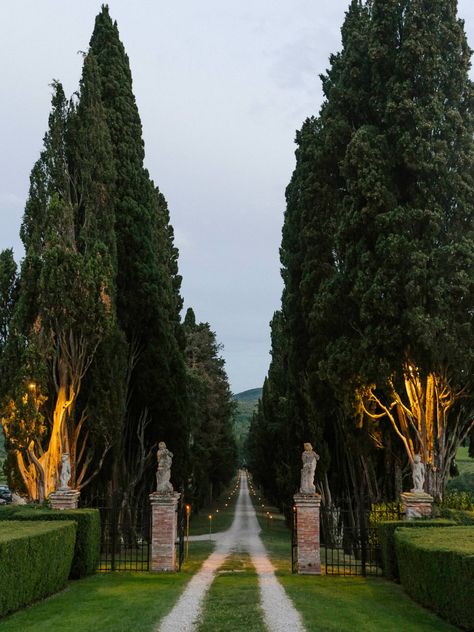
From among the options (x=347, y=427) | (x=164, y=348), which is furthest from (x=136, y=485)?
(x=347, y=427)

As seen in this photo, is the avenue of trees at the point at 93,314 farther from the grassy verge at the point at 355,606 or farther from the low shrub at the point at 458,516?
the low shrub at the point at 458,516

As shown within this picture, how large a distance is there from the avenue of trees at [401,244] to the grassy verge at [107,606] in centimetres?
739

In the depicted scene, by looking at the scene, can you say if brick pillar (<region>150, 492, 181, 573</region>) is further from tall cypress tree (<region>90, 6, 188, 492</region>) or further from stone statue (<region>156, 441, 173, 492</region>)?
tall cypress tree (<region>90, 6, 188, 492</region>)

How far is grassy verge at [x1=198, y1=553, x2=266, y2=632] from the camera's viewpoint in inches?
385

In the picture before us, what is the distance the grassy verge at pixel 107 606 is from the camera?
32.6 ft

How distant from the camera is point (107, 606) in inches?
456

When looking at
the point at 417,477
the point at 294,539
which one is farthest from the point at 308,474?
the point at 417,477

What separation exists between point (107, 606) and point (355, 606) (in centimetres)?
402

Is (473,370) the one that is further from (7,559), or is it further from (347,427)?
(7,559)

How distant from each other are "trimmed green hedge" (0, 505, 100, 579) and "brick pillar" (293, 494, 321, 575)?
4651mm

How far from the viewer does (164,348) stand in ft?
86.8

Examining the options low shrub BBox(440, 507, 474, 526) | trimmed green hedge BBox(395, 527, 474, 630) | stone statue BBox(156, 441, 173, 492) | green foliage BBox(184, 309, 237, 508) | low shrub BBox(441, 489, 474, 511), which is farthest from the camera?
green foliage BBox(184, 309, 237, 508)

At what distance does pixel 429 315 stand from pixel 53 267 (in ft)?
33.8

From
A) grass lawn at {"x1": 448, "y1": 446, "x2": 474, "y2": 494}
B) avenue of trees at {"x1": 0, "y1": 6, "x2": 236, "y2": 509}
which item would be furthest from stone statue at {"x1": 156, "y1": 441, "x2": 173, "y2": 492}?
grass lawn at {"x1": 448, "y1": 446, "x2": 474, "y2": 494}
